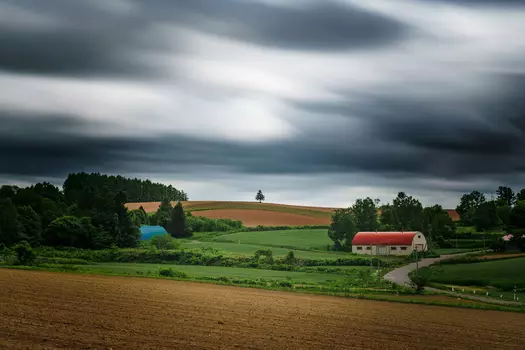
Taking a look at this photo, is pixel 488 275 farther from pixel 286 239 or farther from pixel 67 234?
pixel 67 234

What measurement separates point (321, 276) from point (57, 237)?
36586 mm

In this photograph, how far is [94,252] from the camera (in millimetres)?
91812

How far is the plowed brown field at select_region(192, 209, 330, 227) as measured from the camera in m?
127

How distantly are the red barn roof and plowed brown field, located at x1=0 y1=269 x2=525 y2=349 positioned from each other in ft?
180

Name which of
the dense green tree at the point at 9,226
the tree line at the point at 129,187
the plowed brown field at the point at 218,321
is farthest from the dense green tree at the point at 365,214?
the plowed brown field at the point at 218,321

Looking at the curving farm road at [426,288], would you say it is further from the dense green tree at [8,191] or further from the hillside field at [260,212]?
the dense green tree at [8,191]

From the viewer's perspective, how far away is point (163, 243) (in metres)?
98.2

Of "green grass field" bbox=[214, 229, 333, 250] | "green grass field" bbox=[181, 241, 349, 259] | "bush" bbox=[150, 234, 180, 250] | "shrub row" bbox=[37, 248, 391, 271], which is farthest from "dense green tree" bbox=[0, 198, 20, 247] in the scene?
"green grass field" bbox=[214, 229, 333, 250]

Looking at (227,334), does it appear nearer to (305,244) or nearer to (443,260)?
(443,260)

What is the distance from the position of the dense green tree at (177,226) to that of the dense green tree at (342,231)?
914 inches

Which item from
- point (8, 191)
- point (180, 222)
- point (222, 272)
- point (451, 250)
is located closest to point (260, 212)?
point (180, 222)

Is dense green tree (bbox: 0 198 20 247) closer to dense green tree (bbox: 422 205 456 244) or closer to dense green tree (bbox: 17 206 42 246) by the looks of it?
dense green tree (bbox: 17 206 42 246)

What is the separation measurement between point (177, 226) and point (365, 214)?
32.8 m

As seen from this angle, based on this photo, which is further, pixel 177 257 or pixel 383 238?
pixel 383 238
